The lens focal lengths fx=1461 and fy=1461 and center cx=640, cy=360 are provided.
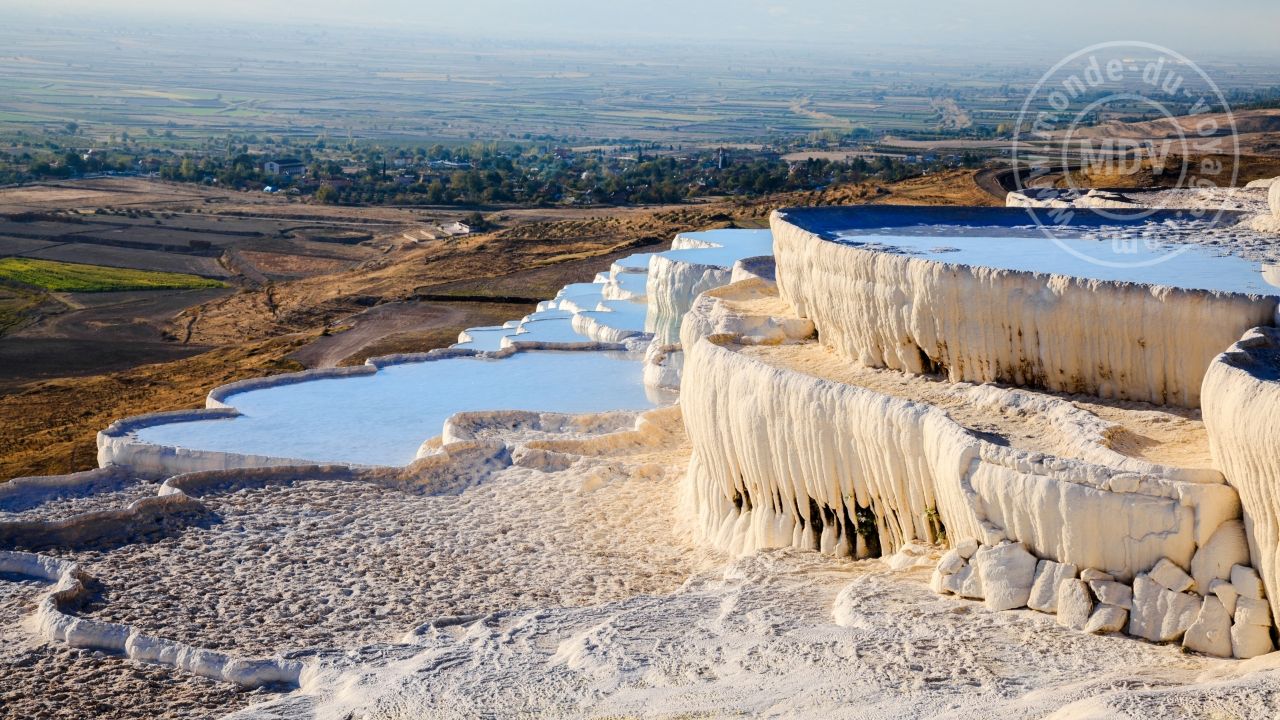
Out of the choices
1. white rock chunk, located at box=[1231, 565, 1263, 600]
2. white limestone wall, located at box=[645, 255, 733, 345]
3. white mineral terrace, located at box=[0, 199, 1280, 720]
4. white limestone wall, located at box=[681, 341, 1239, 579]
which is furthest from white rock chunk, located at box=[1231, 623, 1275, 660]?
white limestone wall, located at box=[645, 255, 733, 345]

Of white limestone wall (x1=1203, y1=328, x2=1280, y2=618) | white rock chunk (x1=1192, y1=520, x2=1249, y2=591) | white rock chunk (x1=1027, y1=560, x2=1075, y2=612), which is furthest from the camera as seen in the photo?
white rock chunk (x1=1027, y1=560, x2=1075, y2=612)

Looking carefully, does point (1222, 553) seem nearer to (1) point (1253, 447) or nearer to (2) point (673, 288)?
(1) point (1253, 447)

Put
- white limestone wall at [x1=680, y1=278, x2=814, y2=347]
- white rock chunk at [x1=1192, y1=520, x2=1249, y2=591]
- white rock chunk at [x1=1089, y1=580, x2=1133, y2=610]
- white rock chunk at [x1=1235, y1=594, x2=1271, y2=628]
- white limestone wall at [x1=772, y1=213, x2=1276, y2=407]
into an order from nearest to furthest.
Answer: white rock chunk at [x1=1235, y1=594, x2=1271, y2=628], white rock chunk at [x1=1192, y1=520, x2=1249, y2=591], white rock chunk at [x1=1089, y1=580, x2=1133, y2=610], white limestone wall at [x1=772, y1=213, x2=1276, y2=407], white limestone wall at [x1=680, y1=278, x2=814, y2=347]

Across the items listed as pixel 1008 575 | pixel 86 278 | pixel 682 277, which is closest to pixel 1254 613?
pixel 1008 575

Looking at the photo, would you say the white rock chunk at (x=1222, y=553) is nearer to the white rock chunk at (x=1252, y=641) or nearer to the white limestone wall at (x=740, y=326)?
the white rock chunk at (x=1252, y=641)

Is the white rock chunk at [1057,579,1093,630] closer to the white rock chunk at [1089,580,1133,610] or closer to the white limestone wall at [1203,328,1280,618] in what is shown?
the white rock chunk at [1089,580,1133,610]

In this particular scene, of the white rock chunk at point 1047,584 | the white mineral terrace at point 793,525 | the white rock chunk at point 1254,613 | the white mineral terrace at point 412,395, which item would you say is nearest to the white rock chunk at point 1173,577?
the white mineral terrace at point 793,525

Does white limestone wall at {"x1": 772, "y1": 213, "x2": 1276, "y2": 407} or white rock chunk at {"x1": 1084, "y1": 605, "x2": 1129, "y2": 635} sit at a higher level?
white limestone wall at {"x1": 772, "y1": 213, "x2": 1276, "y2": 407}

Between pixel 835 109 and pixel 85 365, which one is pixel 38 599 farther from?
pixel 835 109
